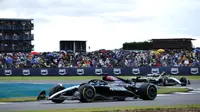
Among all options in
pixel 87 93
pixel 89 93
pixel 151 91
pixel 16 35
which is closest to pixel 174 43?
pixel 16 35

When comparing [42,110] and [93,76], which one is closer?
[42,110]

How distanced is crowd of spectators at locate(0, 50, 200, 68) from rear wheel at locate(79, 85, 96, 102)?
101ft

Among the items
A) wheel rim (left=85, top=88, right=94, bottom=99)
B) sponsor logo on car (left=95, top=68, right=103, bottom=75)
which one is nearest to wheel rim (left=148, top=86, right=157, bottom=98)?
wheel rim (left=85, top=88, right=94, bottom=99)

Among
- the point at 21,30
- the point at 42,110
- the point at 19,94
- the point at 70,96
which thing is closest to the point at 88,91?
the point at 70,96

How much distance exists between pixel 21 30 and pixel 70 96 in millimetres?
50821

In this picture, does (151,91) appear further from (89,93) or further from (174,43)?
(174,43)

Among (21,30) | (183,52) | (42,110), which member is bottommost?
(42,110)

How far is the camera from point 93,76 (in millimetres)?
46531

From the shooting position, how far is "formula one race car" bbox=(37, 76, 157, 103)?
1744 centimetres

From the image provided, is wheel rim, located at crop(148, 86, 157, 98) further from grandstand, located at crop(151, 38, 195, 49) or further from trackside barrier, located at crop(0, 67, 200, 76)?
grandstand, located at crop(151, 38, 195, 49)

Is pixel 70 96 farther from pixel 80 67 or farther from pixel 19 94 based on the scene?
pixel 80 67

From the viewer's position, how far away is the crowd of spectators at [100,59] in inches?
1902

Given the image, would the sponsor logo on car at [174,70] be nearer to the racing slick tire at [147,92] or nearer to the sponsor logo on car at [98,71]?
the sponsor logo on car at [98,71]

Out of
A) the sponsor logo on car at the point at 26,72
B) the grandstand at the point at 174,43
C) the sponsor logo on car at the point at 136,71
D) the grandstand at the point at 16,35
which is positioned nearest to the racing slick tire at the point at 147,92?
the sponsor logo on car at the point at 136,71
